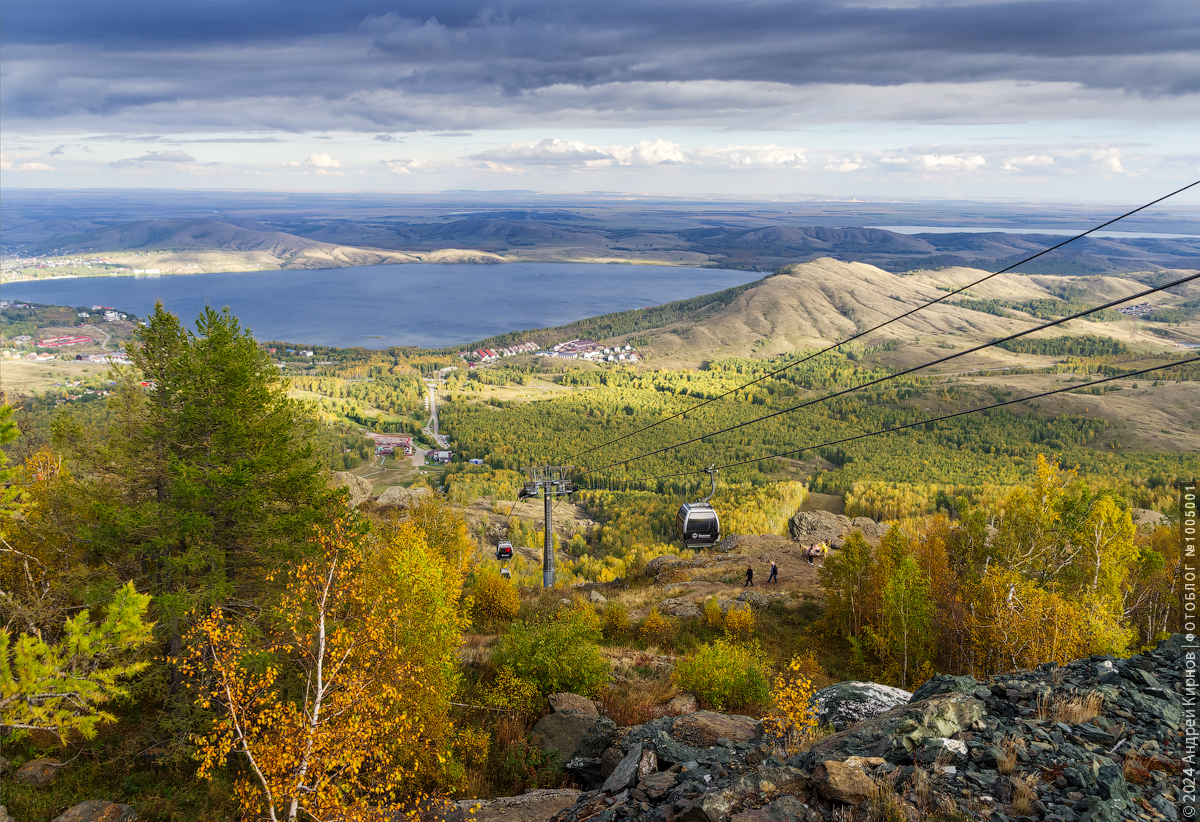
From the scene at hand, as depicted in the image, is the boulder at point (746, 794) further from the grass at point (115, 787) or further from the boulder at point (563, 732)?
the grass at point (115, 787)

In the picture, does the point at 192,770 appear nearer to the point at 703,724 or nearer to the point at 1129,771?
the point at 703,724

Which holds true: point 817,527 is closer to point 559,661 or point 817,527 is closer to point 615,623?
point 615,623

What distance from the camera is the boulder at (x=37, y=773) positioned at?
1581 cm

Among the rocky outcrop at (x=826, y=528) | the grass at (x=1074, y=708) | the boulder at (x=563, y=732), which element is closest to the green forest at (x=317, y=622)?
the boulder at (x=563, y=732)

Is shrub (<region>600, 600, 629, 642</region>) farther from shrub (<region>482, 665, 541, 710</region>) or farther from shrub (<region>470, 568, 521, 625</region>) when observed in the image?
shrub (<region>482, 665, 541, 710</region>)

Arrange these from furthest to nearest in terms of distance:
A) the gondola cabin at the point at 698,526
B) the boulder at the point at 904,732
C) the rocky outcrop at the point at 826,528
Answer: the rocky outcrop at the point at 826,528 < the gondola cabin at the point at 698,526 < the boulder at the point at 904,732

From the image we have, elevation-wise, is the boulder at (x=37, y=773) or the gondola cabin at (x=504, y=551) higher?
the boulder at (x=37, y=773)

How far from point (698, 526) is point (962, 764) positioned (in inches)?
1013

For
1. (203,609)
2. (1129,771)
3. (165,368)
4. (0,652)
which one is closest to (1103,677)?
(1129,771)

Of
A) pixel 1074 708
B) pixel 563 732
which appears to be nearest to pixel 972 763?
pixel 1074 708

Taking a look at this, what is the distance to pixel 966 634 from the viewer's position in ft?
95.7

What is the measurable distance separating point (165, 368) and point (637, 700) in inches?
717

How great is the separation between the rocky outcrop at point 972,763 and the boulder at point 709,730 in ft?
5.37

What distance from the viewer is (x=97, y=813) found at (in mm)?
14414
